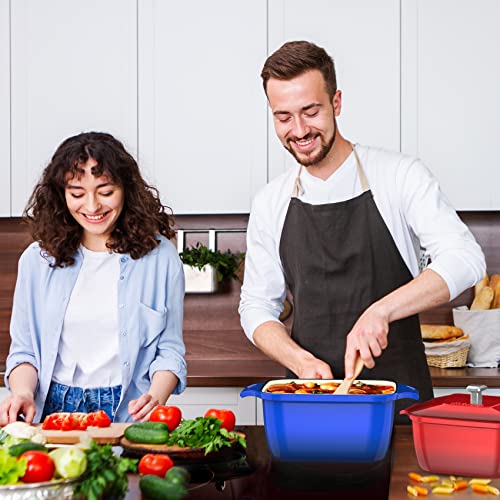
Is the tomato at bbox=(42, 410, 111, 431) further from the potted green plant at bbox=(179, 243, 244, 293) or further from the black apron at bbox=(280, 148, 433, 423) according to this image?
the potted green plant at bbox=(179, 243, 244, 293)

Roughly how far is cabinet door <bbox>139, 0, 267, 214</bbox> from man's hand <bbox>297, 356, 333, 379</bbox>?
4.81ft

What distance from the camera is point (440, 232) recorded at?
2.24 m

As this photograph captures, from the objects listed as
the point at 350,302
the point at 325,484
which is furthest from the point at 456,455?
the point at 350,302

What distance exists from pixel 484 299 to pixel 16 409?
2.12 meters

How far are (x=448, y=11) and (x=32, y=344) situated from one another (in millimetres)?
2156

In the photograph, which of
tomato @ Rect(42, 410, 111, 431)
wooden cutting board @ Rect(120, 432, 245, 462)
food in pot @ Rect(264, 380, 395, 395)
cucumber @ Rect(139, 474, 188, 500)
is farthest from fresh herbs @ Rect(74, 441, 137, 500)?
tomato @ Rect(42, 410, 111, 431)

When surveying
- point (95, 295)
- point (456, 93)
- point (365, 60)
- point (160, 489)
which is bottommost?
point (160, 489)

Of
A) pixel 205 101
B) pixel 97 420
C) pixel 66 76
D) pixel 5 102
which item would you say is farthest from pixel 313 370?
pixel 5 102

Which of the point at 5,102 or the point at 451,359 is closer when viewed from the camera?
the point at 451,359

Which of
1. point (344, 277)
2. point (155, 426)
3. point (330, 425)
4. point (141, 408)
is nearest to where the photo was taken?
point (330, 425)

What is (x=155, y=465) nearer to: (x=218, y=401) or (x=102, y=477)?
(x=102, y=477)

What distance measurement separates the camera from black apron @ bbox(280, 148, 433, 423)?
8.00 feet

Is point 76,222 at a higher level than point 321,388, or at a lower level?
higher

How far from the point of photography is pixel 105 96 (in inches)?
144
